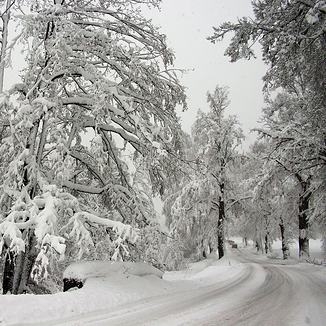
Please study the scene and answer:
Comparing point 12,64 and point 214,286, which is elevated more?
point 12,64

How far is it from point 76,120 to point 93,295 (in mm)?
5009

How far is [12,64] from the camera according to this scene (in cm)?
849

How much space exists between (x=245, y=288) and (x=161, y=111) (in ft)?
19.2

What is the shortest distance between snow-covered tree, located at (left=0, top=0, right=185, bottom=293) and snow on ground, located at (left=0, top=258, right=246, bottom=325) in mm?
784

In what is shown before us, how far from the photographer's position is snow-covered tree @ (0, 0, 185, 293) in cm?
737

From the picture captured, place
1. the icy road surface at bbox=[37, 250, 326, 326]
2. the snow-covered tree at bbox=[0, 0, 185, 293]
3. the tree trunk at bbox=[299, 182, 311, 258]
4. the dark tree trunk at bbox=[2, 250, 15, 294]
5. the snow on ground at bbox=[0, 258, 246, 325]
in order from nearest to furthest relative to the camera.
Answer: the snow on ground at bbox=[0, 258, 246, 325], the icy road surface at bbox=[37, 250, 326, 326], the snow-covered tree at bbox=[0, 0, 185, 293], the dark tree trunk at bbox=[2, 250, 15, 294], the tree trunk at bbox=[299, 182, 311, 258]

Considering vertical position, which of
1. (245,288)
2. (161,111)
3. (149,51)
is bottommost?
(245,288)

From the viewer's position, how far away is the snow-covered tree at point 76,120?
24.2ft

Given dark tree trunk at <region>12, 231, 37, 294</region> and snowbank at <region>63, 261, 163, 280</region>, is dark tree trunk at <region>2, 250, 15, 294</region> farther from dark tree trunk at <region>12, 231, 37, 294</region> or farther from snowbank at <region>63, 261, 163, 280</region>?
snowbank at <region>63, 261, 163, 280</region>

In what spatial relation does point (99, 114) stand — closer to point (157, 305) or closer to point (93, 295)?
point (93, 295)

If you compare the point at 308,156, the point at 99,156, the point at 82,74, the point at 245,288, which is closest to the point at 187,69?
the point at 82,74

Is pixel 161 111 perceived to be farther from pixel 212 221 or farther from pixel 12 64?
pixel 212 221

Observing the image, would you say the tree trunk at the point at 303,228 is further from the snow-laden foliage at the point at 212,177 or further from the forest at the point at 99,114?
the forest at the point at 99,114

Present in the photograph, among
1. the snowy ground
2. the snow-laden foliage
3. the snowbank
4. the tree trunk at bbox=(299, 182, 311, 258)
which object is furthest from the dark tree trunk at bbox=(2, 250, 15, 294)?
the tree trunk at bbox=(299, 182, 311, 258)
